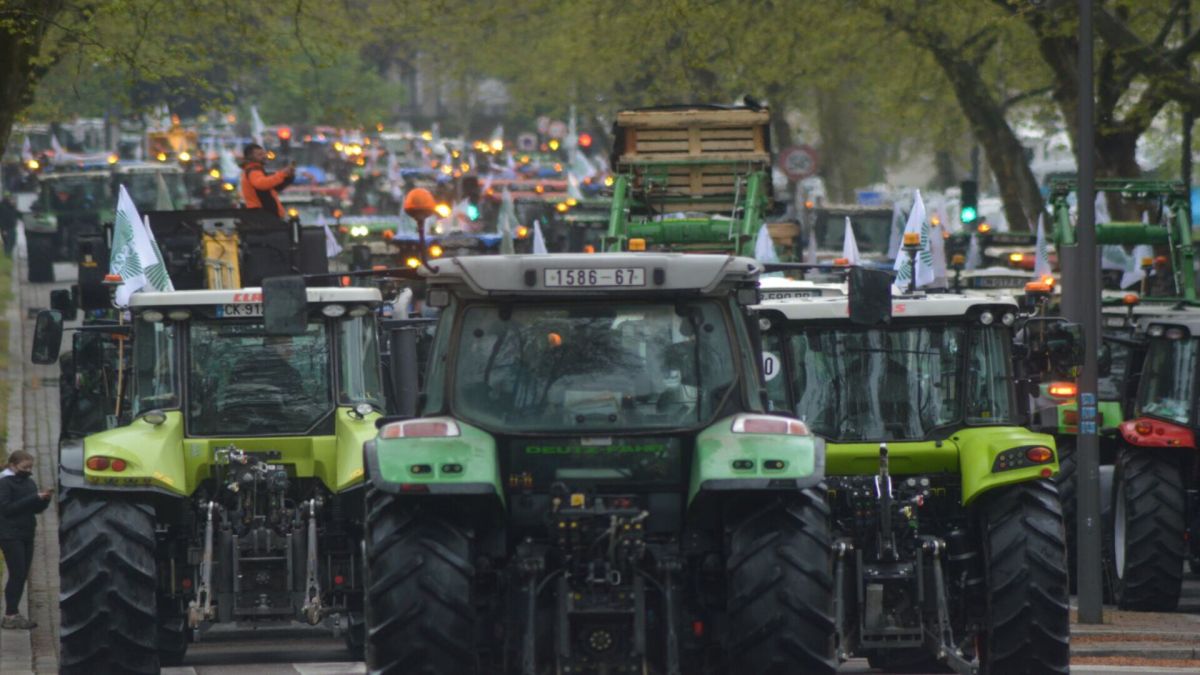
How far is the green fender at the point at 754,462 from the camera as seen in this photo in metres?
10.5

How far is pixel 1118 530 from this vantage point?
19.5 metres

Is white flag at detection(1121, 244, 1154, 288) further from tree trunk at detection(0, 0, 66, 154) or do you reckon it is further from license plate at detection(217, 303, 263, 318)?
license plate at detection(217, 303, 263, 318)

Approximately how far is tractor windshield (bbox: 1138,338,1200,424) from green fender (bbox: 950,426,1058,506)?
17.8 ft

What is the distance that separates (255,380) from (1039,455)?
5442 millimetres

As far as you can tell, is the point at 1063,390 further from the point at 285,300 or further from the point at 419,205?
the point at 419,205

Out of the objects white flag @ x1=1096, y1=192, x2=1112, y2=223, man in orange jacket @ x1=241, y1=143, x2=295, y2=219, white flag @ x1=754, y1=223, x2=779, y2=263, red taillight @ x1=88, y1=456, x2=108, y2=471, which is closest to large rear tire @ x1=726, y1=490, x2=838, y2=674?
red taillight @ x1=88, y1=456, x2=108, y2=471

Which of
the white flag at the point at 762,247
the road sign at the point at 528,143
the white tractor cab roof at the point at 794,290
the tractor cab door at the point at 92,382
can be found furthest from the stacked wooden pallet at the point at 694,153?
the road sign at the point at 528,143

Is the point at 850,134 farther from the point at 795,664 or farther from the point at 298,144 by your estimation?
the point at 795,664

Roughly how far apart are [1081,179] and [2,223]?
37782 millimetres

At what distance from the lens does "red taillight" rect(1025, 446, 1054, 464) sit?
13.0 meters

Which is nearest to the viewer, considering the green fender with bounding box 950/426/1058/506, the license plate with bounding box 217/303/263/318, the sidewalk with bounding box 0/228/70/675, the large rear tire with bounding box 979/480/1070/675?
the large rear tire with bounding box 979/480/1070/675

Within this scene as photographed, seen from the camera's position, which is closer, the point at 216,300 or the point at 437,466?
the point at 437,466

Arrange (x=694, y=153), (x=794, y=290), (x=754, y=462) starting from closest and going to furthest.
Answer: (x=754, y=462)
(x=794, y=290)
(x=694, y=153)

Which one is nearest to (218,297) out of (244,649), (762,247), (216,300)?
(216,300)
